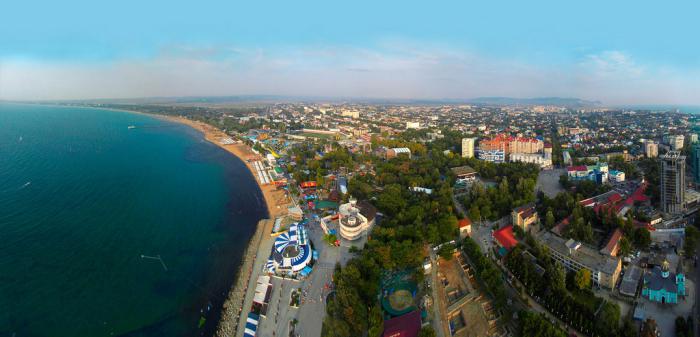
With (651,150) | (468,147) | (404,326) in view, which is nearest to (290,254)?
(404,326)

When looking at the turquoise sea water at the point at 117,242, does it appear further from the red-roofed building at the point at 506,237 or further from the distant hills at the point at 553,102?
the distant hills at the point at 553,102

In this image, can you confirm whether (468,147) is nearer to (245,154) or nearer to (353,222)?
(353,222)

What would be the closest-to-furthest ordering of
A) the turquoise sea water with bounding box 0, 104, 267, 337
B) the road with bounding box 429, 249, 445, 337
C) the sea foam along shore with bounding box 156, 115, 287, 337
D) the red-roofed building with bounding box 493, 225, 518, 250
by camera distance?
the road with bounding box 429, 249, 445, 337 < the sea foam along shore with bounding box 156, 115, 287, 337 < the turquoise sea water with bounding box 0, 104, 267, 337 < the red-roofed building with bounding box 493, 225, 518, 250

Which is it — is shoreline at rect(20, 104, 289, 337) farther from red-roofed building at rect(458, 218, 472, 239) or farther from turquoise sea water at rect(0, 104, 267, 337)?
red-roofed building at rect(458, 218, 472, 239)

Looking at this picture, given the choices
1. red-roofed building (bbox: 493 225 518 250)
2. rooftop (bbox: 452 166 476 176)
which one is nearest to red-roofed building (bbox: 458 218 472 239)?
red-roofed building (bbox: 493 225 518 250)

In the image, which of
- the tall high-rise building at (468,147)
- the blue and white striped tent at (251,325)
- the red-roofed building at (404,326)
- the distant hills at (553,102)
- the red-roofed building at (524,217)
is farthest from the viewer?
the distant hills at (553,102)

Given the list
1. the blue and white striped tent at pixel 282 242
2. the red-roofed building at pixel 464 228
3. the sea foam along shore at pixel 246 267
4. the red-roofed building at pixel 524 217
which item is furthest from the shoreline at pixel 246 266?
the red-roofed building at pixel 524 217
